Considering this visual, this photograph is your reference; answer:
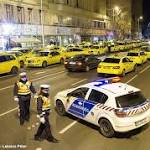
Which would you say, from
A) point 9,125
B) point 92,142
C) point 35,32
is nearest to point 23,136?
point 9,125

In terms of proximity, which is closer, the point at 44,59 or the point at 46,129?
the point at 46,129

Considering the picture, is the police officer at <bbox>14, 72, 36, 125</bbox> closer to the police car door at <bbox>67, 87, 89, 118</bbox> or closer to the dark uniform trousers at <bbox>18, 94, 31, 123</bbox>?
the dark uniform trousers at <bbox>18, 94, 31, 123</bbox>

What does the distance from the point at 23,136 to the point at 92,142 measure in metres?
2.13

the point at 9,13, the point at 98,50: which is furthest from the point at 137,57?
the point at 9,13

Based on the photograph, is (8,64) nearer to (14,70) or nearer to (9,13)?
(14,70)

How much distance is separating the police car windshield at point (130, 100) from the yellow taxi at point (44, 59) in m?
20.3

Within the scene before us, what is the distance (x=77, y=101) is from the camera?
11148 millimetres

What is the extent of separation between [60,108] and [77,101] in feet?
4.39

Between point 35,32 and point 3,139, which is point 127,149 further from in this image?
point 35,32

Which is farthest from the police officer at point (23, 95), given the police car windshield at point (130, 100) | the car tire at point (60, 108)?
the police car windshield at point (130, 100)

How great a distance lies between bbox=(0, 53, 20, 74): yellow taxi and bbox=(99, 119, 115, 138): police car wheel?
15874 millimetres

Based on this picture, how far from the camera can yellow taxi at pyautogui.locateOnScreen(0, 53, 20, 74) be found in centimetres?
2488

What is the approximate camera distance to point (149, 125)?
1116 centimetres

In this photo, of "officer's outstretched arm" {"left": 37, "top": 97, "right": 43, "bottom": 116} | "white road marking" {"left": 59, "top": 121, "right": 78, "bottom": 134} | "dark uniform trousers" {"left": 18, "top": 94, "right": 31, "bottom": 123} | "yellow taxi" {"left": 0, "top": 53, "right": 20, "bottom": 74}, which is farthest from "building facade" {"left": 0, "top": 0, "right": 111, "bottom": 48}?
"officer's outstretched arm" {"left": 37, "top": 97, "right": 43, "bottom": 116}
